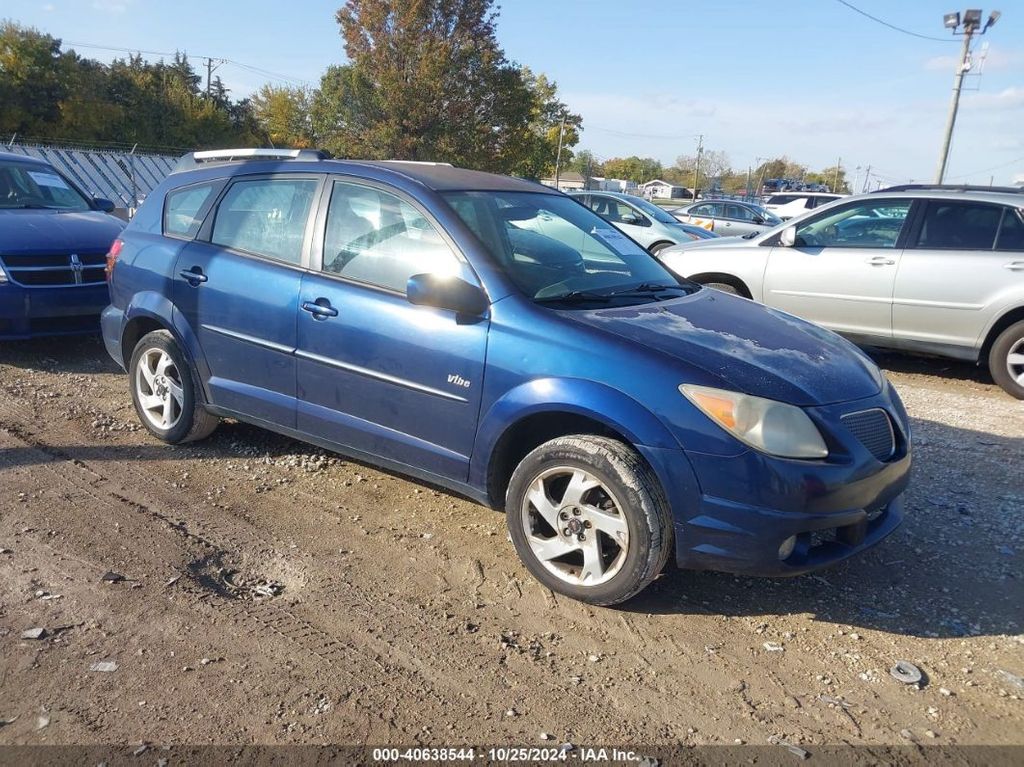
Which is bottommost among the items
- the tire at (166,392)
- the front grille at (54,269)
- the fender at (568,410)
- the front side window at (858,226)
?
the tire at (166,392)

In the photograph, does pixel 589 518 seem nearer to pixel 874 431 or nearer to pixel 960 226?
pixel 874 431

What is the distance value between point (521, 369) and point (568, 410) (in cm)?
29

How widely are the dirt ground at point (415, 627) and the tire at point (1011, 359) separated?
9.08ft

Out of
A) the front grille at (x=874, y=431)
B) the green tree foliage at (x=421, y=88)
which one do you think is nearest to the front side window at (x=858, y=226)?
the front grille at (x=874, y=431)

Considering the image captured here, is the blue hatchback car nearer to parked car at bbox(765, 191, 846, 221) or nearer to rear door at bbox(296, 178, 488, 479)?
rear door at bbox(296, 178, 488, 479)

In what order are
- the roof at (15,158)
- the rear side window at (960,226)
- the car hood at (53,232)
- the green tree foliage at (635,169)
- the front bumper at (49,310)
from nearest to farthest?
the front bumper at (49,310) < the car hood at (53,232) < the rear side window at (960,226) < the roof at (15,158) < the green tree foliage at (635,169)

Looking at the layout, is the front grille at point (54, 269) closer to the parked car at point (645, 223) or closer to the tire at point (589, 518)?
the tire at point (589, 518)

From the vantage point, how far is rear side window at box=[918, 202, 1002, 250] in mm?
7387

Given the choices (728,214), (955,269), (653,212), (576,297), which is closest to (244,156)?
(576,297)

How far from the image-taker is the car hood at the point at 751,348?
3357mm

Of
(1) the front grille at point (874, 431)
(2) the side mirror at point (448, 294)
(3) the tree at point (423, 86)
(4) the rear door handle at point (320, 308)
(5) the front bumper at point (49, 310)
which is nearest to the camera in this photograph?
(1) the front grille at point (874, 431)

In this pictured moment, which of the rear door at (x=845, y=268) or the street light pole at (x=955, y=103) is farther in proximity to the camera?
the street light pole at (x=955, y=103)

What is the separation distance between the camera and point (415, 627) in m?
3.31

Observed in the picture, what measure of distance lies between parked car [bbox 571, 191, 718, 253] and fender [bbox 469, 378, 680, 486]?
32.6ft
